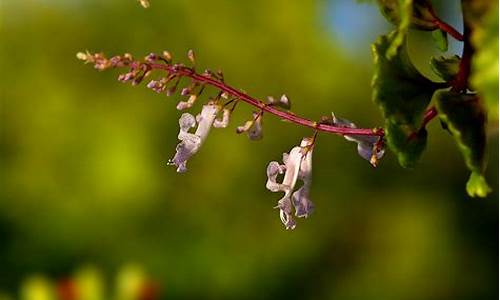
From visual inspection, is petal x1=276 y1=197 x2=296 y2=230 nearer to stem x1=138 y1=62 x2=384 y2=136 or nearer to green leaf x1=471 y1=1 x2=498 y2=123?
stem x1=138 y1=62 x2=384 y2=136

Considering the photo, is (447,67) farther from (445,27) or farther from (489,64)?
(489,64)

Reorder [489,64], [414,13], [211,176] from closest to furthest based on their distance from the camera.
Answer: [489,64] → [414,13] → [211,176]

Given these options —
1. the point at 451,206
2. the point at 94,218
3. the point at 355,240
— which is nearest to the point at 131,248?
the point at 94,218

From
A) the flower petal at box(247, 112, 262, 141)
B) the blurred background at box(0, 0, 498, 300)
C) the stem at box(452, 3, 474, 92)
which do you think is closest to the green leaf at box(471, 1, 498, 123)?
the stem at box(452, 3, 474, 92)

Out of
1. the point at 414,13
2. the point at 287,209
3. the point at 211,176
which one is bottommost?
the point at 287,209

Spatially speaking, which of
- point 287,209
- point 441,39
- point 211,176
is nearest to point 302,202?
point 287,209
